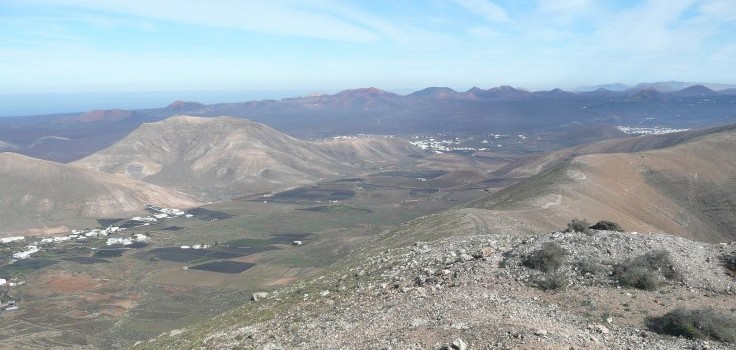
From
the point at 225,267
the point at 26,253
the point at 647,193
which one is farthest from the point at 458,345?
the point at 26,253

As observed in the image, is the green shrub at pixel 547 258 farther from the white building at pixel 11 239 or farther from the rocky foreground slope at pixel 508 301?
the white building at pixel 11 239

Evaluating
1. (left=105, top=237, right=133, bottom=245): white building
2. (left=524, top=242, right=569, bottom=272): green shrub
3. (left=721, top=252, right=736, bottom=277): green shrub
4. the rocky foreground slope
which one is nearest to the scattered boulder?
the rocky foreground slope

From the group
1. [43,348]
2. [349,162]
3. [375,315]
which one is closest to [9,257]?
[43,348]

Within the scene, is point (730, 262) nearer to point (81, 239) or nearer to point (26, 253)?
→ point (26, 253)

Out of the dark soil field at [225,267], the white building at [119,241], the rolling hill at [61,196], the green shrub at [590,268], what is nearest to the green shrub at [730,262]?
the green shrub at [590,268]

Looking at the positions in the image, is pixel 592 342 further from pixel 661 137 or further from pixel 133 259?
pixel 661 137

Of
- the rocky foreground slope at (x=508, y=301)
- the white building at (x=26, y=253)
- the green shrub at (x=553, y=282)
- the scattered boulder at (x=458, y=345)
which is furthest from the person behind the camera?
the white building at (x=26, y=253)
